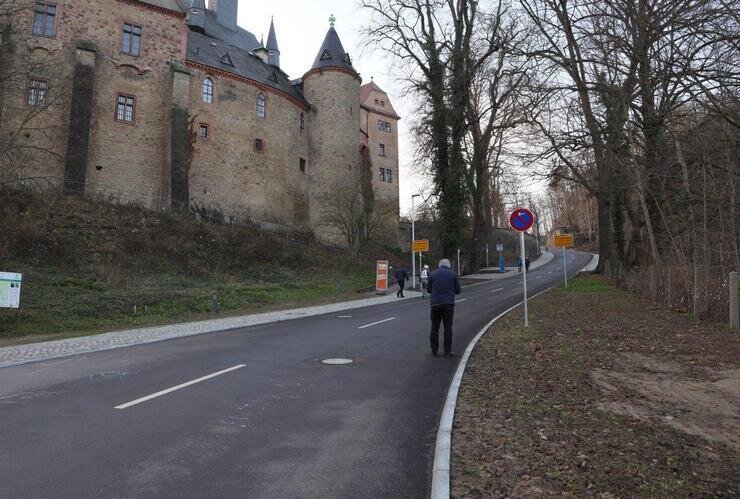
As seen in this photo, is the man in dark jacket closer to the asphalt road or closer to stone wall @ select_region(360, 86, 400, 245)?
the asphalt road

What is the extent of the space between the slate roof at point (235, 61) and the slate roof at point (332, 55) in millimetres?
3399

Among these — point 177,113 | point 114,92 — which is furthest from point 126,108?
point 177,113

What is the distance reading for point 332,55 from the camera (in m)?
42.4

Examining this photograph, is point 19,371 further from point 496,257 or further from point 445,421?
point 496,257

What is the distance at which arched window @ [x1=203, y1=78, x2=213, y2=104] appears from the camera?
3438 centimetres

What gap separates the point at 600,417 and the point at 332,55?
42005mm

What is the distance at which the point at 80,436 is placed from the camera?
470 cm

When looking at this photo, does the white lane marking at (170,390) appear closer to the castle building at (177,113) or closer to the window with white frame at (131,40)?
the castle building at (177,113)

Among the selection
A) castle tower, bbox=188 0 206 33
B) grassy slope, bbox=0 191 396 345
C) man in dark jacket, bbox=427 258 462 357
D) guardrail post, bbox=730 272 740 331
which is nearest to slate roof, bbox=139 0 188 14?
castle tower, bbox=188 0 206 33

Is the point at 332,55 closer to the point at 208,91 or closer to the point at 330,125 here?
the point at 330,125

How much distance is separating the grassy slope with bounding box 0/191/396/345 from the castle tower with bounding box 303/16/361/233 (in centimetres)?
1150

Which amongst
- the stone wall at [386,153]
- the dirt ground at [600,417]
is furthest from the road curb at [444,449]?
the stone wall at [386,153]

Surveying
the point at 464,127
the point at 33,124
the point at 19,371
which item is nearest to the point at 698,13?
the point at 19,371

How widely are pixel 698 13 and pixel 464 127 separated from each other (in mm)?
26689
